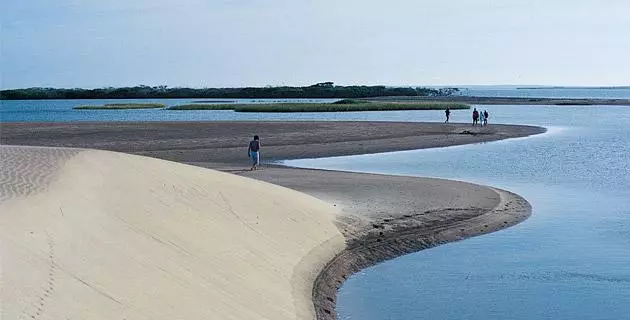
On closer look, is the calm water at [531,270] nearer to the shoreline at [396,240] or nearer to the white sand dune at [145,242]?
the shoreline at [396,240]

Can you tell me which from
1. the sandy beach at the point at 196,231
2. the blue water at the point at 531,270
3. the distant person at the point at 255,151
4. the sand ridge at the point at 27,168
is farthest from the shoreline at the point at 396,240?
the distant person at the point at 255,151

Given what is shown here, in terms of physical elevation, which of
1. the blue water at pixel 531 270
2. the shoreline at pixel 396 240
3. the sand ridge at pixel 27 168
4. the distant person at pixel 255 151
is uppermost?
the sand ridge at pixel 27 168

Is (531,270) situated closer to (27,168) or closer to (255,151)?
(27,168)

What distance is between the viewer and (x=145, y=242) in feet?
40.1

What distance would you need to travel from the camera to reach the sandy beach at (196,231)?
32.5 feet

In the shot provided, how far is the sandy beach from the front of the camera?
390 inches

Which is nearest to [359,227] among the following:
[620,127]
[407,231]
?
[407,231]

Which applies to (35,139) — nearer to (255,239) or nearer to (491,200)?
(491,200)

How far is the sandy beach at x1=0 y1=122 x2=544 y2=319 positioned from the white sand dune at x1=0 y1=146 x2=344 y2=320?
3cm

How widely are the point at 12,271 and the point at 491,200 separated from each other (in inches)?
640

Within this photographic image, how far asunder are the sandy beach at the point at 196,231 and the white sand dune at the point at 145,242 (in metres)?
0.03

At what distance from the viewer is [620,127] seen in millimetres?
65000

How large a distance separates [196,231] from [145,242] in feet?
6.35

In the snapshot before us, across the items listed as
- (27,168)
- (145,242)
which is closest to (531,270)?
(145,242)
